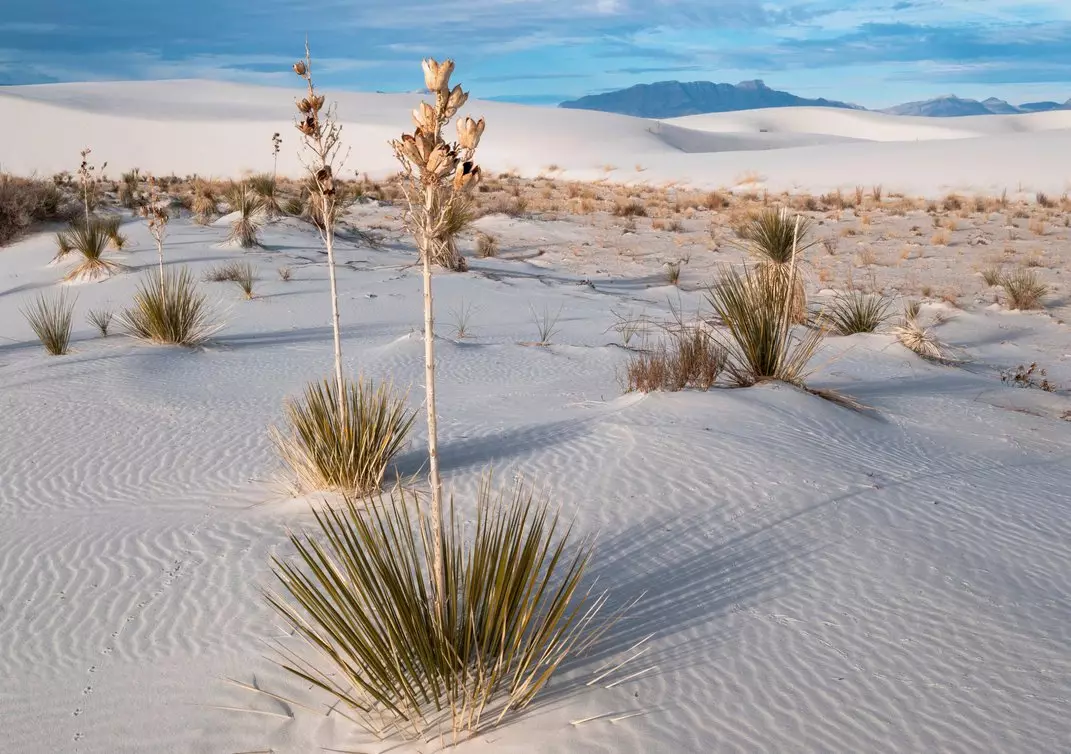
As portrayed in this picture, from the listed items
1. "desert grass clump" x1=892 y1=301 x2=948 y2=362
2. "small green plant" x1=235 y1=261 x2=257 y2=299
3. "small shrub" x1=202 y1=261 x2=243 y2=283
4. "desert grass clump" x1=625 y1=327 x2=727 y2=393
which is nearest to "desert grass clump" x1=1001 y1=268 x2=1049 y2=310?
"desert grass clump" x1=892 y1=301 x2=948 y2=362

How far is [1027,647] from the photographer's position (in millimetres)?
2887

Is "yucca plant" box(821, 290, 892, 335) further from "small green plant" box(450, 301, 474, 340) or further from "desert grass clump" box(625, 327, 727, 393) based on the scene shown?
"desert grass clump" box(625, 327, 727, 393)

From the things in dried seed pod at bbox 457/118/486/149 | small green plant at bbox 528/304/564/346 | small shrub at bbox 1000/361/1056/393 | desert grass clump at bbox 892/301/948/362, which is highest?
dried seed pod at bbox 457/118/486/149

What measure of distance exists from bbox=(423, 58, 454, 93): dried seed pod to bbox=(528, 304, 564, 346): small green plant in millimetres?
5994

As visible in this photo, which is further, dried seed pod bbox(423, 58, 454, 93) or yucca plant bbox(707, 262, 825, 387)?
yucca plant bbox(707, 262, 825, 387)

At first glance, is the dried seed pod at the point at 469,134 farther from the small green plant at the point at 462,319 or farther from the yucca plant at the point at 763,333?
the small green plant at the point at 462,319

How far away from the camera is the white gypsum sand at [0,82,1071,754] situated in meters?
2.56

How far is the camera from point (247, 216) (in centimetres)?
1383

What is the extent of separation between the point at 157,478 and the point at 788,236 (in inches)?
221

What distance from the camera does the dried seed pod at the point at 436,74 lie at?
6.92 ft

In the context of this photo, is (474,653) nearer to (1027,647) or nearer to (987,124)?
(1027,647)

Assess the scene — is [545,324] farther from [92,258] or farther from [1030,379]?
[92,258]

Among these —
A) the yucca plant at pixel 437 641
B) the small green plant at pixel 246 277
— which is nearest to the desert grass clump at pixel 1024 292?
the small green plant at pixel 246 277

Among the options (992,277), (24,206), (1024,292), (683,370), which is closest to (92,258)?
(24,206)
